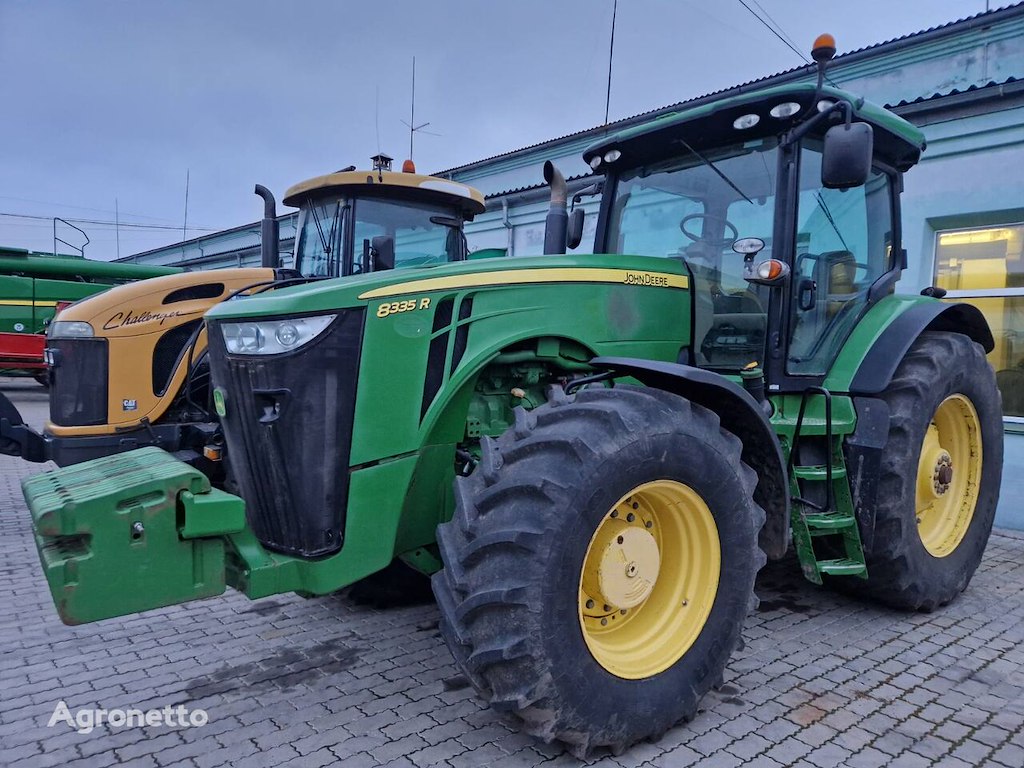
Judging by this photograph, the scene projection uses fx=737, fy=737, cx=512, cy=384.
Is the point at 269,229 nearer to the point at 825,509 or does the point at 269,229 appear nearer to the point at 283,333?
the point at 283,333

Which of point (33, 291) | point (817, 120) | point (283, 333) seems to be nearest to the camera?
point (283, 333)

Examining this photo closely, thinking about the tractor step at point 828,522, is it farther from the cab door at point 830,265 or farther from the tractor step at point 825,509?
→ the cab door at point 830,265

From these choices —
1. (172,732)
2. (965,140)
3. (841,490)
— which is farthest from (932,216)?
(172,732)

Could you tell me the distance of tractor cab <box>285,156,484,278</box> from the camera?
18.4 ft

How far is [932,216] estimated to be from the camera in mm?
6230

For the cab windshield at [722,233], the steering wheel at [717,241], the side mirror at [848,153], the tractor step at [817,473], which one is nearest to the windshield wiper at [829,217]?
the cab windshield at [722,233]

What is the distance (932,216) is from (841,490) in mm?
3795

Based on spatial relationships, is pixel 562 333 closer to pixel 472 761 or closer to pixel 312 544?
pixel 312 544

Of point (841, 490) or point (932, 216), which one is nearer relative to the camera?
point (841, 490)

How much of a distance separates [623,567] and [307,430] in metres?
1.22

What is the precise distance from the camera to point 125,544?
7.35ft

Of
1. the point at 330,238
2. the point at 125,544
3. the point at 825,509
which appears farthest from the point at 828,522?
the point at 330,238

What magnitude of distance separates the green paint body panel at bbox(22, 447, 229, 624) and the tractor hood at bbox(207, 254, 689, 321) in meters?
0.66

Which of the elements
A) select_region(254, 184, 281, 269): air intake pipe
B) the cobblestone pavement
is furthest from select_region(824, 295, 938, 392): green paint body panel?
select_region(254, 184, 281, 269): air intake pipe
